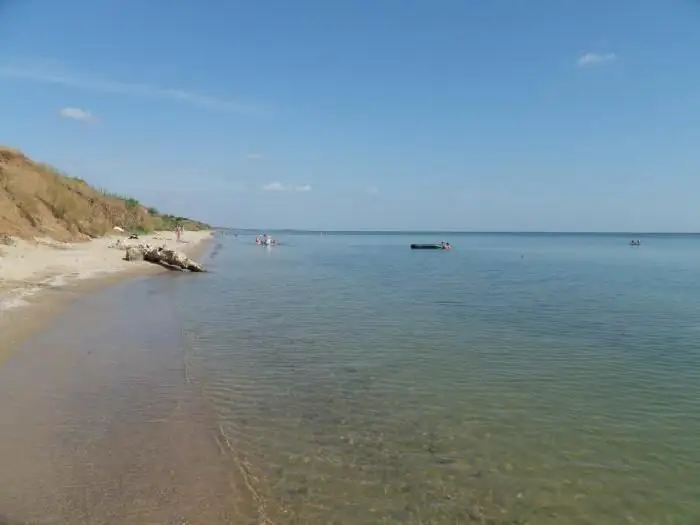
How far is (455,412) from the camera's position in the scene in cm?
814

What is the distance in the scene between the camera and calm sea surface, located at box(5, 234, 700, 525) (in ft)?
18.2

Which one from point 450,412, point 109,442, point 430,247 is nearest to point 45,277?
point 109,442

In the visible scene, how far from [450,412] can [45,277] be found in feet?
62.3

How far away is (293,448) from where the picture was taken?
6.64m

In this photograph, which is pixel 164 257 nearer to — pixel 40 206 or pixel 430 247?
pixel 40 206

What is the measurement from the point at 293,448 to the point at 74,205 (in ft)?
158

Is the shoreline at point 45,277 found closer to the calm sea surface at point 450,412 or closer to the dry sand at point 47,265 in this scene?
the dry sand at point 47,265

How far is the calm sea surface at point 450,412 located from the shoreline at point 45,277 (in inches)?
104

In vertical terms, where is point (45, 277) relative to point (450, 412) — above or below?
above

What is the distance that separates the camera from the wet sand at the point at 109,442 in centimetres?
502

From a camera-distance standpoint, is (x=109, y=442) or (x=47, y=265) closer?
(x=109, y=442)

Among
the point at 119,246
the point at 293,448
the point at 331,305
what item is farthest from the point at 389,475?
the point at 119,246

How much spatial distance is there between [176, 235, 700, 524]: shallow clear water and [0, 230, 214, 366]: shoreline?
12.7 feet

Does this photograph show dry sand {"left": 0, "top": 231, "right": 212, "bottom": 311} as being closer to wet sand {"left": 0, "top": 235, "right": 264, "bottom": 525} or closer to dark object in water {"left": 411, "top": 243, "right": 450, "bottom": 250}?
wet sand {"left": 0, "top": 235, "right": 264, "bottom": 525}
